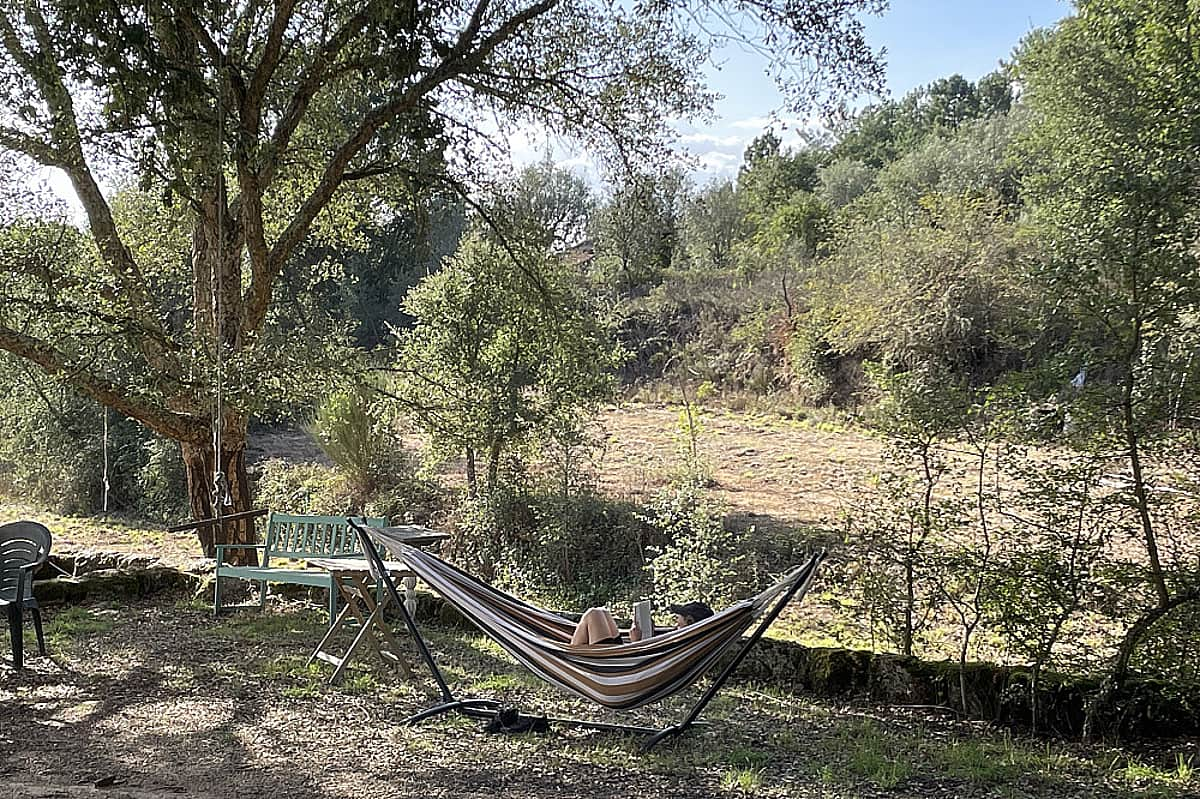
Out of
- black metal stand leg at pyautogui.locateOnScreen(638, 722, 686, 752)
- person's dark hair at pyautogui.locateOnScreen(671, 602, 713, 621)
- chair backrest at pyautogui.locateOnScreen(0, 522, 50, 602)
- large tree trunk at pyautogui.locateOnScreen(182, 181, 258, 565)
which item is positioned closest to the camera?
black metal stand leg at pyautogui.locateOnScreen(638, 722, 686, 752)

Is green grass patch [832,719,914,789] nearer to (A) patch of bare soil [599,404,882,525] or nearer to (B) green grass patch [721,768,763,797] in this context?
(B) green grass patch [721,768,763,797]

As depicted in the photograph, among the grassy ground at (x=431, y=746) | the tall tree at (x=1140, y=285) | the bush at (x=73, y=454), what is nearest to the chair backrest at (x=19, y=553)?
the grassy ground at (x=431, y=746)

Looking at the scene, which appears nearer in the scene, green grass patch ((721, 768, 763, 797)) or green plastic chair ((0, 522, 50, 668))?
green grass patch ((721, 768, 763, 797))

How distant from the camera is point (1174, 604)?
11.1ft

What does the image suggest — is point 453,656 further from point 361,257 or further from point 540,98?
point 361,257

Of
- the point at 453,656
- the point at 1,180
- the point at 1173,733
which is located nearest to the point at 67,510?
the point at 1,180

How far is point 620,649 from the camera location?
318cm

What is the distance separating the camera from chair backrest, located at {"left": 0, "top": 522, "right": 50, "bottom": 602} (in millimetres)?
4039

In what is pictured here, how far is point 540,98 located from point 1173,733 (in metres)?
4.69

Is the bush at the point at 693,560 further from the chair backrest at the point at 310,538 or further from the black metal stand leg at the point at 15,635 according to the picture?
the black metal stand leg at the point at 15,635

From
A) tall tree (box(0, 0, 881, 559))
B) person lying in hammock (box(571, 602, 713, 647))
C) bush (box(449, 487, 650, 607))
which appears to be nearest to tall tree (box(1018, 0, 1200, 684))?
tall tree (box(0, 0, 881, 559))

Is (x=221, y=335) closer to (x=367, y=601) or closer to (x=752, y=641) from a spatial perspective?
(x=367, y=601)

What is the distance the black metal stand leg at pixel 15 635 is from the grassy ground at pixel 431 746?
7cm

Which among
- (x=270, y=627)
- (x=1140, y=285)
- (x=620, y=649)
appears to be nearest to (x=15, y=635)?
(x=270, y=627)
